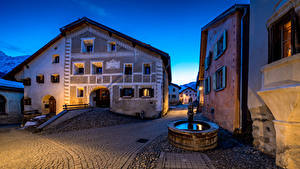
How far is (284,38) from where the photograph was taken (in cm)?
339

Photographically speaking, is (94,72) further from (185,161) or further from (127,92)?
(185,161)

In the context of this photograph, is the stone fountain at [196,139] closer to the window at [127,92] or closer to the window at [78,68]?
the window at [127,92]

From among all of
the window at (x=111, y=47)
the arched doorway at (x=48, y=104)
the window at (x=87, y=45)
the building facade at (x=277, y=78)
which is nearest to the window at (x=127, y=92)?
the window at (x=111, y=47)

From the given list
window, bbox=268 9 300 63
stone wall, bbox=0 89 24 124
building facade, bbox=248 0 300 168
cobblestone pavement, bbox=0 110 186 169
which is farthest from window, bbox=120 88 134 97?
stone wall, bbox=0 89 24 124

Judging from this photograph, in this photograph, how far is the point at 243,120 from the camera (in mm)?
5562

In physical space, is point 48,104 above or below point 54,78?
below

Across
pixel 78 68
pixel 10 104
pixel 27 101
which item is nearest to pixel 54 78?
pixel 78 68

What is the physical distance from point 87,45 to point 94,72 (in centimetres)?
368

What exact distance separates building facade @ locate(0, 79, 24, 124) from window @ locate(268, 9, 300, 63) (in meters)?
22.7

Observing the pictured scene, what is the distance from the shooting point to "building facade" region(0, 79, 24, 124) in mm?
13231

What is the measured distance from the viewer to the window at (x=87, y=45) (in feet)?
44.2

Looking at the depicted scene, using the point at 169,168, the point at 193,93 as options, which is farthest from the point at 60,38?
the point at 193,93

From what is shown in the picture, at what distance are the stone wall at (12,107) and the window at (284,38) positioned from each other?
23154 mm

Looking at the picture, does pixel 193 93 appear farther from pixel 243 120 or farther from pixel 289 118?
pixel 289 118
